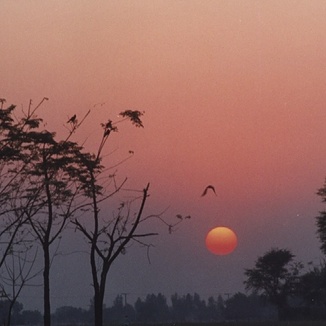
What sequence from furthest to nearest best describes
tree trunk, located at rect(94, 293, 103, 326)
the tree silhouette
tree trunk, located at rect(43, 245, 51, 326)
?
the tree silhouette → tree trunk, located at rect(43, 245, 51, 326) → tree trunk, located at rect(94, 293, 103, 326)

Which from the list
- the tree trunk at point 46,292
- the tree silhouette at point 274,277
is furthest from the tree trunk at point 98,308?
the tree silhouette at point 274,277

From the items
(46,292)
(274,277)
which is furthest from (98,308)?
(274,277)

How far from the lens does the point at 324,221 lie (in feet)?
267

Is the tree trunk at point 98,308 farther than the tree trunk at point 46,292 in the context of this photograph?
No

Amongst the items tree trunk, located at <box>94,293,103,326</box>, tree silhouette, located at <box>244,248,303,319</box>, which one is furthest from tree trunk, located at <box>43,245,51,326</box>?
tree silhouette, located at <box>244,248,303,319</box>

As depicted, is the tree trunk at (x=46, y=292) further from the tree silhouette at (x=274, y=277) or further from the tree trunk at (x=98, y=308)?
the tree silhouette at (x=274, y=277)

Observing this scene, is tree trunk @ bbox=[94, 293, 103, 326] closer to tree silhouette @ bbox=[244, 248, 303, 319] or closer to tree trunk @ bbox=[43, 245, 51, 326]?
tree trunk @ bbox=[43, 245, 51, 326]

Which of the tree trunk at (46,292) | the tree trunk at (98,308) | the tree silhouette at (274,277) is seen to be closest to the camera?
the tree trunk at (98,308)

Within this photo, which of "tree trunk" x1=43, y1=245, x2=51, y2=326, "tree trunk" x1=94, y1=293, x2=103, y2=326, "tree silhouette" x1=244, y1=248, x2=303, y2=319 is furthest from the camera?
"tree silhouette" x1=244, y1=248, x2=303, y2=319

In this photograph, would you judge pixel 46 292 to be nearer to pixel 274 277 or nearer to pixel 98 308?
pixel 98 308

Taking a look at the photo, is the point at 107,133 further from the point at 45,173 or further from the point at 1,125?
the point at 1,125

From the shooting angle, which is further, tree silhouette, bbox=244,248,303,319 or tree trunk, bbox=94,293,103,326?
tree silhouette, bbox=244,248,303,319

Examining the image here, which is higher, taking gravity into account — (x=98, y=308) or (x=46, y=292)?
(x=46, y=292)

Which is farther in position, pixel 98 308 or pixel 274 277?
pixel 274 277
